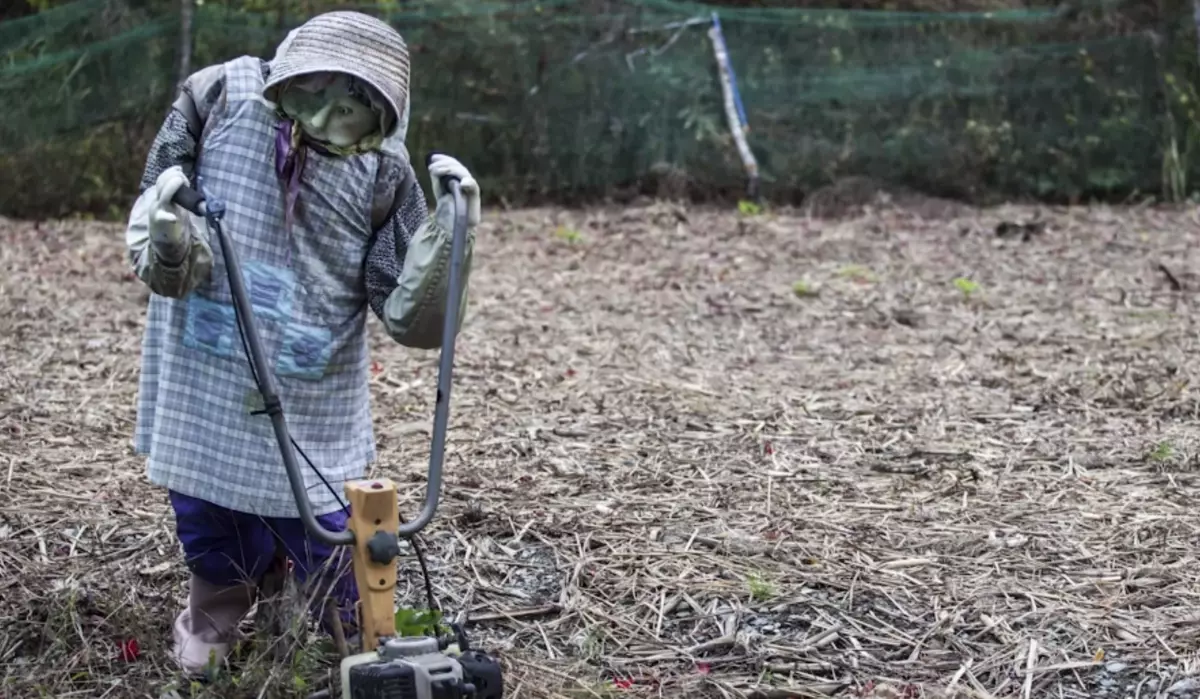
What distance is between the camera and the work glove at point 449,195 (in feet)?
8.85

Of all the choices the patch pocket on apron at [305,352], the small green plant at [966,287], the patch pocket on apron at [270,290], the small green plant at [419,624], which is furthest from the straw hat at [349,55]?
the small green plant at [966,287]

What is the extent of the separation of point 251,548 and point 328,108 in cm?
97

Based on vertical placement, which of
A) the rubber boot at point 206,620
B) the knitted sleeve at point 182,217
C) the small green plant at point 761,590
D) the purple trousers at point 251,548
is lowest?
the small green plant at point 761,590

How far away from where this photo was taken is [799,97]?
38.6 ft

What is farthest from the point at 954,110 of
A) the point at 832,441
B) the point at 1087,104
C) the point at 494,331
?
the point at 832,441

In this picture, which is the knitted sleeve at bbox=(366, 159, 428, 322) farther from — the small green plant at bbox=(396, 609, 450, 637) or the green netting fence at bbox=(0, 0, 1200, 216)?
the green netting fence at bbox=(0, 0, 1200, 216)

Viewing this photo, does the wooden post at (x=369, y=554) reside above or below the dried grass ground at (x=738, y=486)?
above

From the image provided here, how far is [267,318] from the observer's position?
9.66 feet

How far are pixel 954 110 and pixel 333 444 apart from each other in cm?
976

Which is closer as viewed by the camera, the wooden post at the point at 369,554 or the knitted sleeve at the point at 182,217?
the wooden post at the point at 369,554

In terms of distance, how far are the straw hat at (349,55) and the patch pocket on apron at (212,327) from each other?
45cm

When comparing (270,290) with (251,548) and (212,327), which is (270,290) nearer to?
(212,327)

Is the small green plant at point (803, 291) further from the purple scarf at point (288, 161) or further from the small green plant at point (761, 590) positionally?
the purple scarf at point (288, 161)

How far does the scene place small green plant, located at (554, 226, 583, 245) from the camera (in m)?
9.69
